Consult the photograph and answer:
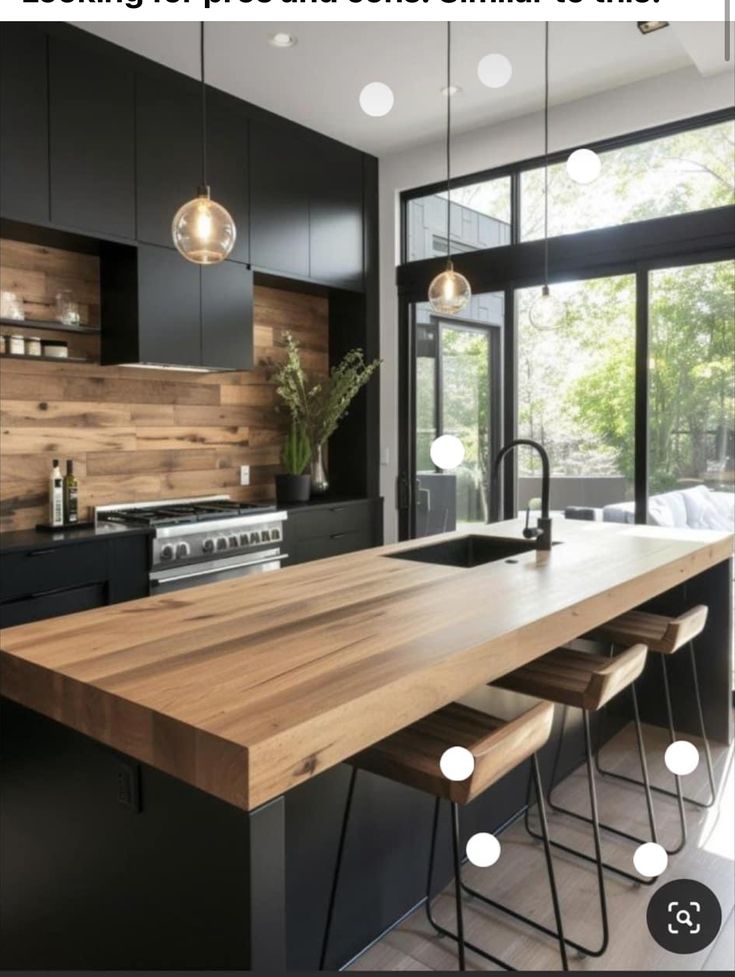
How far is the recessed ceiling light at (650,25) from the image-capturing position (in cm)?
344

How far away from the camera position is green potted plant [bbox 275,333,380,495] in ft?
15.8

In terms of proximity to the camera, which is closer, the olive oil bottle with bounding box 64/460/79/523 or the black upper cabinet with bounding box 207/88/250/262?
the olive oil bottle with bounding box 64/460/79/523

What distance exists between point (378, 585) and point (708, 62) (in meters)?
3.09

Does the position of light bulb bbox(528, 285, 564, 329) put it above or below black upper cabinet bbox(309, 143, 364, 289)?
below

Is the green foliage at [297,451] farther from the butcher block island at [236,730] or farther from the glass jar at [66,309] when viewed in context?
the butcher block island at [236,730]

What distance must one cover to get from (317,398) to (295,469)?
47 cm

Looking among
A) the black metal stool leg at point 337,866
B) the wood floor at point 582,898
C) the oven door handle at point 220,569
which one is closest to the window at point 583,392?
the oven door handle at point 220,569

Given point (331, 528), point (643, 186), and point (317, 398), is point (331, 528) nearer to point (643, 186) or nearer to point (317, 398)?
point (317, 398)

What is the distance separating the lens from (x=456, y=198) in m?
4.96

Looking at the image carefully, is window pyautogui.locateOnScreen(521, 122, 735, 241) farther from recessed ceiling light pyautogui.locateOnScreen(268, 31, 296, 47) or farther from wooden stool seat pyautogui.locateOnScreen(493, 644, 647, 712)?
wooden stool seat pyautogui.locateOnScreen(493, 644, 647, 712)
